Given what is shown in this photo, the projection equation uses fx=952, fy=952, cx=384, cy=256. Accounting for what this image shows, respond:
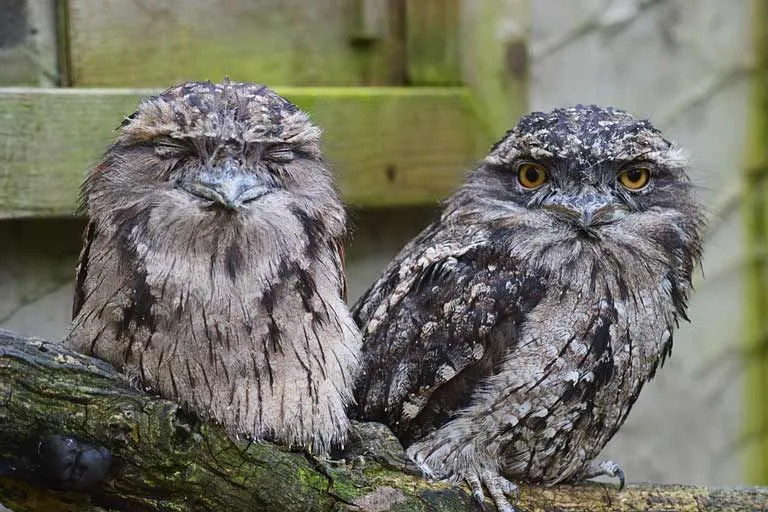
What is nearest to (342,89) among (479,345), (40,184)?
(40,184)

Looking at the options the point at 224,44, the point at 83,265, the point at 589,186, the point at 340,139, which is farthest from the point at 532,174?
the point at 224,44

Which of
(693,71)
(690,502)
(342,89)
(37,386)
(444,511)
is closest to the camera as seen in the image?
(37,386)

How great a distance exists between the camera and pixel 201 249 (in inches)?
69.5

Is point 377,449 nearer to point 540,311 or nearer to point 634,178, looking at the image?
point 540,311

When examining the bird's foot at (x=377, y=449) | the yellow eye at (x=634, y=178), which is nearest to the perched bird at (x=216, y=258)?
the bird's foot at (x=377, y=449)

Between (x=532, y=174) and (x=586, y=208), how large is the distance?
17cm

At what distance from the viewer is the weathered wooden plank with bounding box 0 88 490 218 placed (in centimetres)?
239

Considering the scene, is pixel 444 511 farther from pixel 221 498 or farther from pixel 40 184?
pixel 40 184

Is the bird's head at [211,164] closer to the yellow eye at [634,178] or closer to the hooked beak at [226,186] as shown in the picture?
the hooked beak at [226,186]

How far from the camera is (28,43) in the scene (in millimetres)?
2479

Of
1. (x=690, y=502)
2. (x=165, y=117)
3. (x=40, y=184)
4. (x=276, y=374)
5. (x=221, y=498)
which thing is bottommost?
(x=690, y=502)

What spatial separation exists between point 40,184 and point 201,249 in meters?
0.86

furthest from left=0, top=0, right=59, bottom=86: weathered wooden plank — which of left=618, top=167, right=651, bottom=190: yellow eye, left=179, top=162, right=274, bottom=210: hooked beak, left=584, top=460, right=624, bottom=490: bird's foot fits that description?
left=584, top=460, right=624, bottom=490: bird's foot

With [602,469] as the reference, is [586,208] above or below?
above
